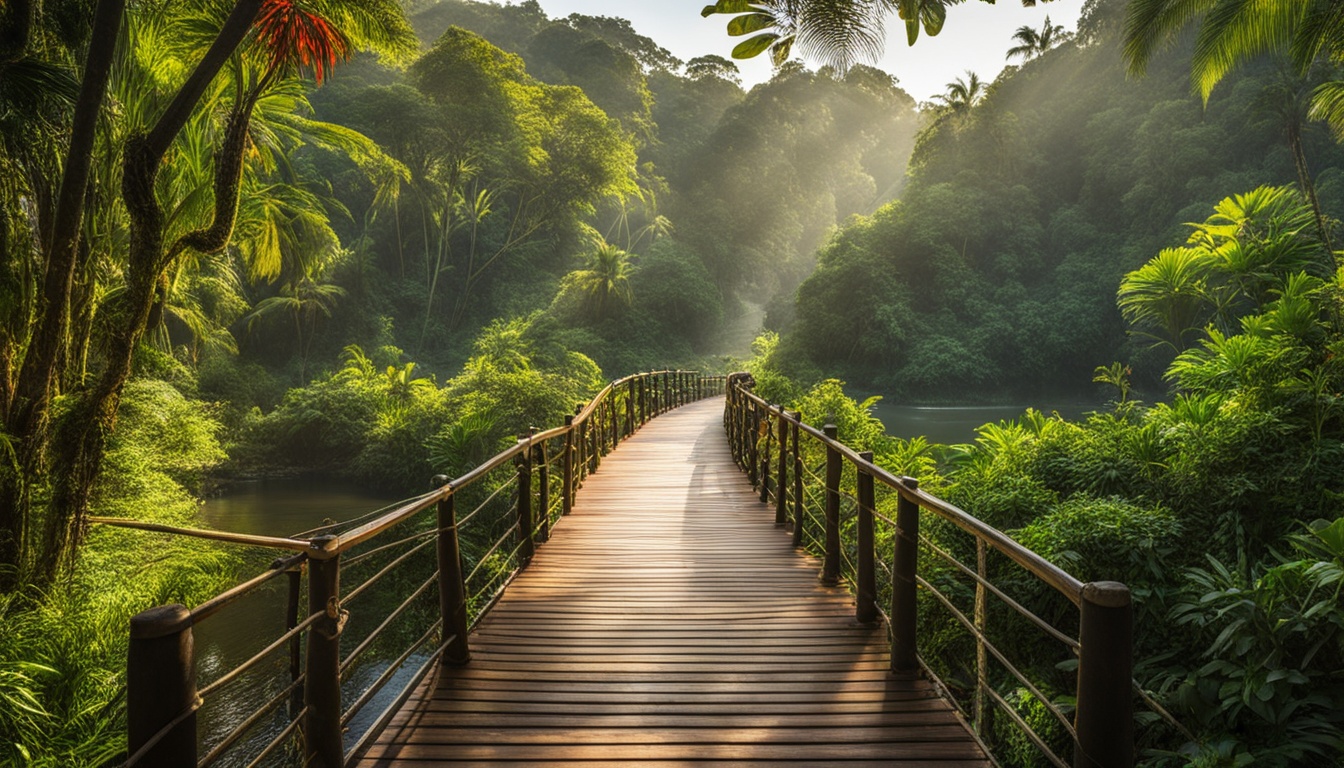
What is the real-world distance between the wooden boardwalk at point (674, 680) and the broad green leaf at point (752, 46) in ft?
11.8

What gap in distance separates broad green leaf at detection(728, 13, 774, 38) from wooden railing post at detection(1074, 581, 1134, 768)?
4.35 meters

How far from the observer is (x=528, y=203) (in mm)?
34188

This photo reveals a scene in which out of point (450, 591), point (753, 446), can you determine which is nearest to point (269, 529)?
point (753, 446)

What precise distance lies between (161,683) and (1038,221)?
3708 cm

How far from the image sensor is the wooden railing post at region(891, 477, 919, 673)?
3.09 meters

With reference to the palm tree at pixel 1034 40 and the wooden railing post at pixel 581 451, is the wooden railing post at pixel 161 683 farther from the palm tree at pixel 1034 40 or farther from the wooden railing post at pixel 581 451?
the palm tree at pixel 1034 40

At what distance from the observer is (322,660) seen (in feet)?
7.20

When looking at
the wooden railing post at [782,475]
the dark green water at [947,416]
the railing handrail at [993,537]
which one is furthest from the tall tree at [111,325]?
the dark green water at [947,416]

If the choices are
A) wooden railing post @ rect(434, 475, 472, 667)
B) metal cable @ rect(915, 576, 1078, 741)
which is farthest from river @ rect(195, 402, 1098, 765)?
metal cable @ rect(915, 576, 1078, 741)

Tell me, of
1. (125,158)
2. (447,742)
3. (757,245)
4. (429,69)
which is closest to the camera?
(447,742)

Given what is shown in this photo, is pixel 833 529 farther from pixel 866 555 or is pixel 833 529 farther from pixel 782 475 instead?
pixel 782 475

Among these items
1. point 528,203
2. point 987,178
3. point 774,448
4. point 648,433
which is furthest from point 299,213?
point 987,178

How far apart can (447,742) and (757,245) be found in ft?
131

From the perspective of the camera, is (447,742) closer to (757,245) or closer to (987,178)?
(987,178)
